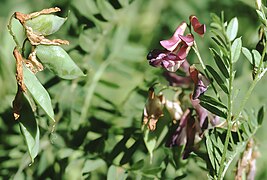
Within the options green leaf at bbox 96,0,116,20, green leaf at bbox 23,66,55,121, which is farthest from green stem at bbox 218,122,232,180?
green leaf at bbox 96,0,116,20

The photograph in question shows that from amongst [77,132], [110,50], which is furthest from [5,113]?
[110,50]

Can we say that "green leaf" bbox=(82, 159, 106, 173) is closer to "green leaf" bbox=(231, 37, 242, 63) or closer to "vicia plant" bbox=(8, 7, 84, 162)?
"vicia plant" bbox=(8, 7, 84, 162)

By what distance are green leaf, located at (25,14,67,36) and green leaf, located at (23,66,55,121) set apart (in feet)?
0.15

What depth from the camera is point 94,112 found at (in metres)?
1.11

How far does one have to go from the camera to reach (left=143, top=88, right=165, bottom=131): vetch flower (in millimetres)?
884

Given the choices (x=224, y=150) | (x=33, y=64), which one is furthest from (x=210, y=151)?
(x=33, y=64)

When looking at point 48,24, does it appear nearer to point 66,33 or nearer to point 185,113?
point 185,113

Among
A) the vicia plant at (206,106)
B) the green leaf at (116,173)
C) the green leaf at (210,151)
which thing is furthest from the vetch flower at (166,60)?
the green leaf at (116,173)

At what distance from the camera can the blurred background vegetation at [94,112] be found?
994 mm

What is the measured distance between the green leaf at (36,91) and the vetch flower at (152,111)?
0.17 meters

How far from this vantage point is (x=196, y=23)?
0.83 metres

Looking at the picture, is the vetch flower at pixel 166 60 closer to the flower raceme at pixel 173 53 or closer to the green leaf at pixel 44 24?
the flower raceme at pixel 173 53

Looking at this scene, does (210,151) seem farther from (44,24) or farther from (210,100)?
(44,24)

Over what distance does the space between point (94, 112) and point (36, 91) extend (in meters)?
0.36
